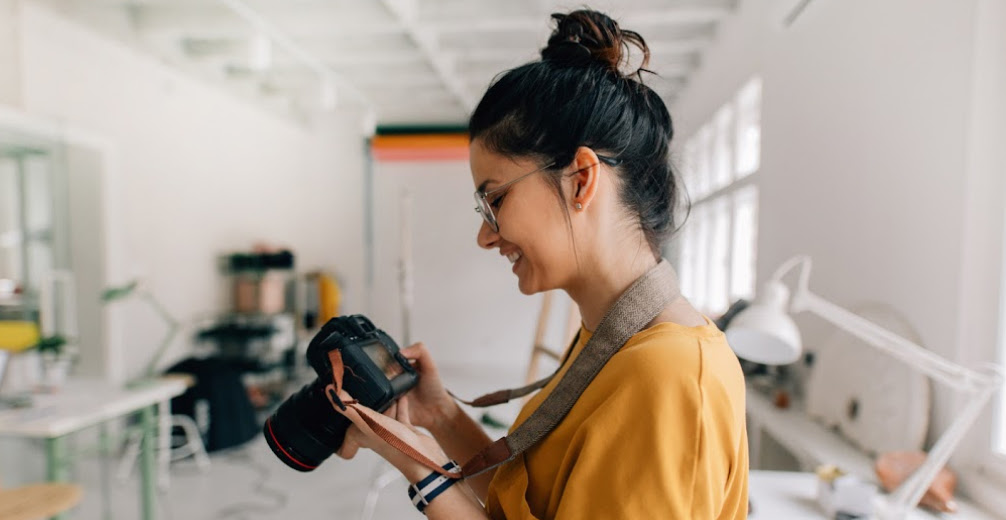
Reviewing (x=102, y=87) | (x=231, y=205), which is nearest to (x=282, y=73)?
(x=231, y=205)

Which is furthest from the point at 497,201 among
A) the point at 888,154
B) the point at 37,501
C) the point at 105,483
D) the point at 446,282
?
the point at 446,282

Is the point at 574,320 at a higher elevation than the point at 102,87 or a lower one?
lower

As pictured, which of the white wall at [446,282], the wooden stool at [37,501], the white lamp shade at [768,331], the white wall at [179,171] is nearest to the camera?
the white lamp shade at [768,331]

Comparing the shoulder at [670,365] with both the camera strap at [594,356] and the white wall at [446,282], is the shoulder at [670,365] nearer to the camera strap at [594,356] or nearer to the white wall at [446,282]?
the camera strap at [594,356]

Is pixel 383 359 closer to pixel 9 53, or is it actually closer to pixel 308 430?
pixel 308 430

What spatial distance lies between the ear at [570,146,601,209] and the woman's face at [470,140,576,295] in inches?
1.1

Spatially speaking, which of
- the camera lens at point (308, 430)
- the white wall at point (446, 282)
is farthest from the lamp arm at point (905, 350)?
the white wall at point (446, 282)

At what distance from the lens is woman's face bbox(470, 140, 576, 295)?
2.23 feet

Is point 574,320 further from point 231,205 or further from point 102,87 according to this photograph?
point 231,205

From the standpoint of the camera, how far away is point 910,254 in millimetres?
1600

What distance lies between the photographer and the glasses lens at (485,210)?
727mm

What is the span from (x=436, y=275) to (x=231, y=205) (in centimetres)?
241

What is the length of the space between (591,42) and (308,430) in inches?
27.1

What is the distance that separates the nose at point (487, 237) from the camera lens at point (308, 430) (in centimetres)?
31
